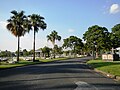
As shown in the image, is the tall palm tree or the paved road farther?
the tall palm tree

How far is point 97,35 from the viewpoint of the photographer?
90125 millimetres

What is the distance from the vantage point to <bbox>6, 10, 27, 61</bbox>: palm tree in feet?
201

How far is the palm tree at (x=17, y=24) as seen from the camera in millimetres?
61275

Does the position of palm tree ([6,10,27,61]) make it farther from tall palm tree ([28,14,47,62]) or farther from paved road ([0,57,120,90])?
paved road ([0,57,120,90])

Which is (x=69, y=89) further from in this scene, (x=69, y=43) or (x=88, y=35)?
(x=69, y=43)

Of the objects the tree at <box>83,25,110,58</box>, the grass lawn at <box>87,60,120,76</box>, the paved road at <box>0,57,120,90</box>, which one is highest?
the tree at <box>83,25,110,58</box>

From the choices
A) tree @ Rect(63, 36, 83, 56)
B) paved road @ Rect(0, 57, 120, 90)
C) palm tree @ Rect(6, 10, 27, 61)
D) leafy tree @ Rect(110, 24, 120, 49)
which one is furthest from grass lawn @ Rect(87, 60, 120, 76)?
tree @ Rect(63, 36, 83, 56)

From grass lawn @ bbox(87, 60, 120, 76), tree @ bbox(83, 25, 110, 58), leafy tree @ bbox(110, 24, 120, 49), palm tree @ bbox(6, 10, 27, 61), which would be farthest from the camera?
leafy tree @ bbox(110, 24, 120, 49)

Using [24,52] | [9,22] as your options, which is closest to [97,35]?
[9,22]

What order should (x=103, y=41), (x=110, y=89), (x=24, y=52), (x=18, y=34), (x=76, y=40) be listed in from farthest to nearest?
(x=24, y=52)
(x=76, y=40)
(x=103, y=41)
(x=18, y=34)
(x=110, y=89)

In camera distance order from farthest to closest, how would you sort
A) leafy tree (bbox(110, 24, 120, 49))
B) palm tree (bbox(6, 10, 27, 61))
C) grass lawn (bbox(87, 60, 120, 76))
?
leafy tree (bbox(110, 24, 120, 49)) → palm tree (bbox(6, 10, 27, 61)) → grass lawn (bbox(87, 60, 120, 76))

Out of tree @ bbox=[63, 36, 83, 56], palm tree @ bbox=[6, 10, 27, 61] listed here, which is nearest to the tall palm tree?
palm tree @ bbox=[6, 10, 27, 61]

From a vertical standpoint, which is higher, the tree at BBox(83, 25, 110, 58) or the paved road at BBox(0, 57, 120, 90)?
the tree at BBox(83, 25, 110, 58)

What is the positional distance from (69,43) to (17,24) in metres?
79.8
